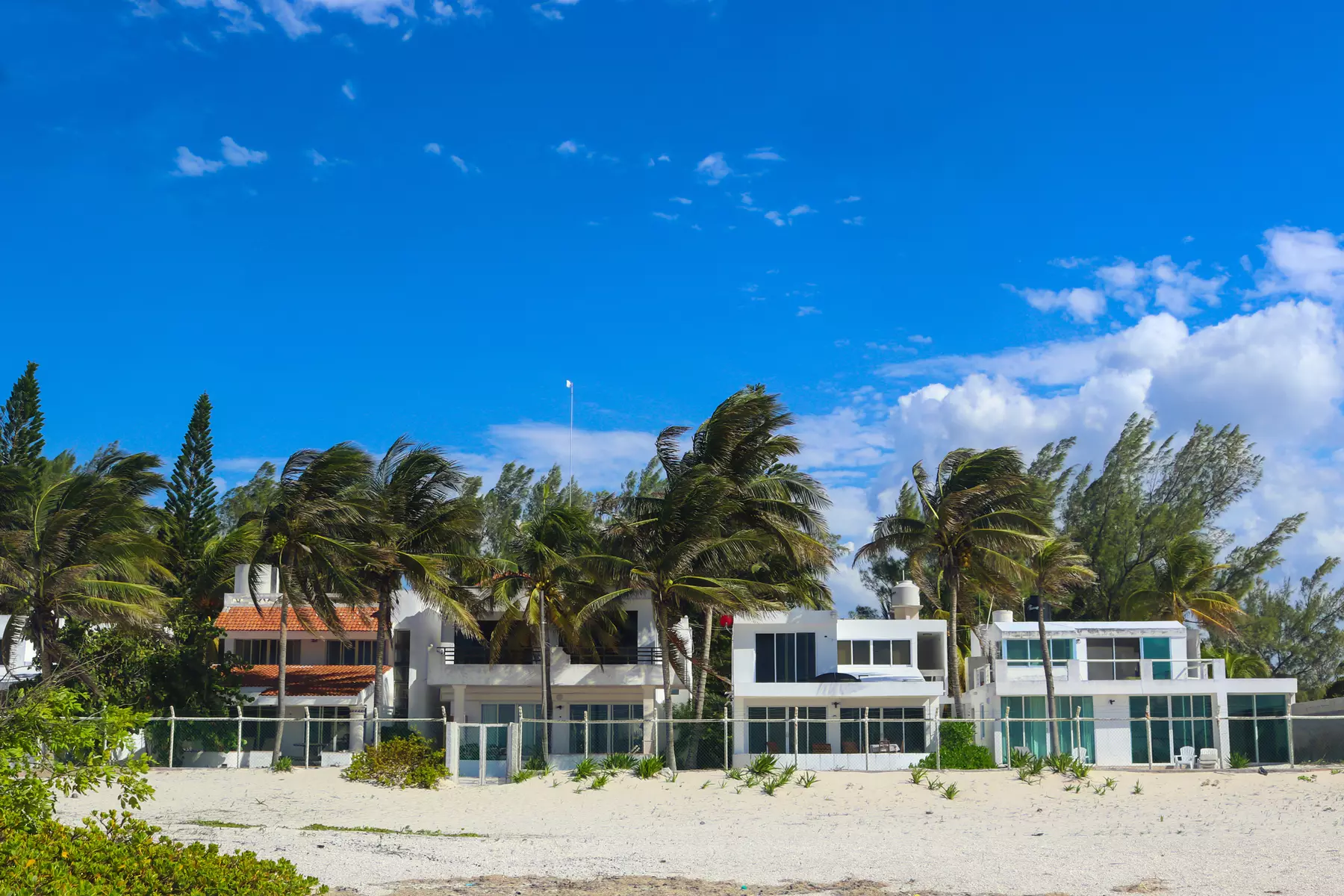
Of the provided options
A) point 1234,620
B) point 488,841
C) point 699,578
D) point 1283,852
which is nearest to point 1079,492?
point 1234,620

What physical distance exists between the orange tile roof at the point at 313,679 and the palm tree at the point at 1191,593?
27137mm

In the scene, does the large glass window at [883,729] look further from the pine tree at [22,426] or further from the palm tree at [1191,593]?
the pine tree at [22,426]

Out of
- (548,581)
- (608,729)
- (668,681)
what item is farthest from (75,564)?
(668,681)

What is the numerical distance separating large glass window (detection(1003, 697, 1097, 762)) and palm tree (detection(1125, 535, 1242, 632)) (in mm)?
10244

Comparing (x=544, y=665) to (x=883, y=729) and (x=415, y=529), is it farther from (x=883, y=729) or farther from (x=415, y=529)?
(x=883, y=729)

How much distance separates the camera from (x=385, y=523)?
3684 centimetres

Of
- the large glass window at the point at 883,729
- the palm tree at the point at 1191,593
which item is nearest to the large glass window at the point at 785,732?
the large glass window at the point at 883,729

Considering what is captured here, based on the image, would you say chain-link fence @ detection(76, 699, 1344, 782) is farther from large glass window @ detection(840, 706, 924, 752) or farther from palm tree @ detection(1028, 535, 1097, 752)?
palm tree @ detection(1028, 535, 1097, 752)

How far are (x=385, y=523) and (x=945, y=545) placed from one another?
56.3ft

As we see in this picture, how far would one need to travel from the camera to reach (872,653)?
3994 centimetres

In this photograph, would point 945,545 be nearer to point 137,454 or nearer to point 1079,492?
point 1079,492

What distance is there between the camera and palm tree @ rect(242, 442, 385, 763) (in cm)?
3591

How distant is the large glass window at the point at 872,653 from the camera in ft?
130

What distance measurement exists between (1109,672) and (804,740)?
9.77 metres
